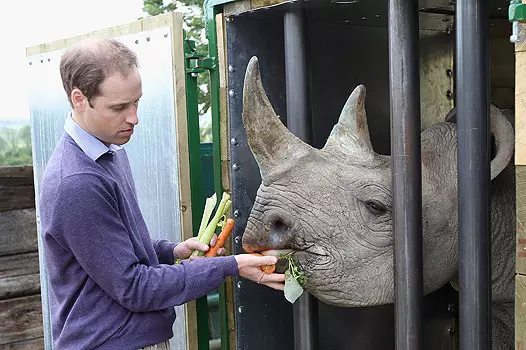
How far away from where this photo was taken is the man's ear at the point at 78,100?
92.0 inches

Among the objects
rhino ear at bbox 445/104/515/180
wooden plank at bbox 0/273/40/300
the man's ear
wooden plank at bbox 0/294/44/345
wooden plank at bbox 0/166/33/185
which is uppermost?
the man's ear

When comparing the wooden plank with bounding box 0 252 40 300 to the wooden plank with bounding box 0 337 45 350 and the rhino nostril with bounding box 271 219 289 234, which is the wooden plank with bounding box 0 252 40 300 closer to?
the wooden plank with bounding box 0 337 45 350

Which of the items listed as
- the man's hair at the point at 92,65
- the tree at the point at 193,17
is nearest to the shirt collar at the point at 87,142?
the man's hair at the point at 92,65

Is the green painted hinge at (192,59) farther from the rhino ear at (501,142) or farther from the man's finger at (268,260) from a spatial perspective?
the rhino ear at (501,142)

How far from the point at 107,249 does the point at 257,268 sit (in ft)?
1.66

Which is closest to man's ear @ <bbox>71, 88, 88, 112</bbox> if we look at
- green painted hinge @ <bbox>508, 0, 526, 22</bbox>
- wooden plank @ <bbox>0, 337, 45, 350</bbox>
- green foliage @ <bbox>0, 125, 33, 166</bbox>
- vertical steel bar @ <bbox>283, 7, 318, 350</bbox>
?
vertical steel bar @ <bbox>283, 7, 318, 350</bbox>

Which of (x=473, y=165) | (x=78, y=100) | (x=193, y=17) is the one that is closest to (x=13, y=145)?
(x=193, y=17)

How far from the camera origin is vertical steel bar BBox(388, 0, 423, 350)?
242cm

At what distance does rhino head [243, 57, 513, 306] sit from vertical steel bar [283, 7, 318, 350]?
272mm

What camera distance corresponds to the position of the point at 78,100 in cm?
236

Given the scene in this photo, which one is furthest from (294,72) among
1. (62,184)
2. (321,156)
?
(62,184)

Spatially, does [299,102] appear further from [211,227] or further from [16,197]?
[16,197]

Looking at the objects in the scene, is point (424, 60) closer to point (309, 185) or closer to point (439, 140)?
point (439, 140)

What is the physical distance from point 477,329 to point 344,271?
515 millimetres
